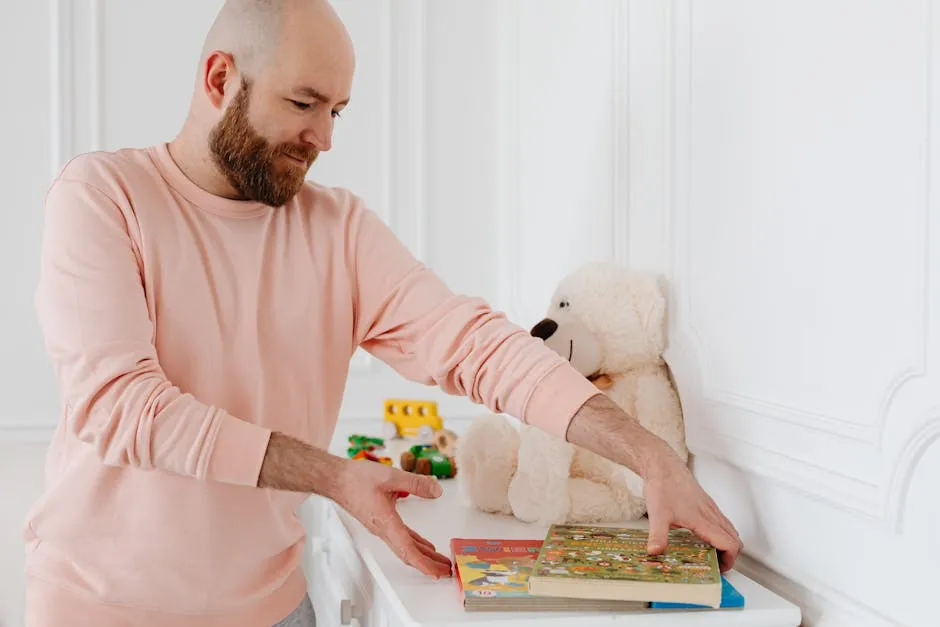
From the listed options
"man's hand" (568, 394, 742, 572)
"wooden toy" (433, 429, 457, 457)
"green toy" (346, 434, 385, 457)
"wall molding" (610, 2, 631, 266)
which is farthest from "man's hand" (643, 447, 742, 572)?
"green toy" (346, 434, 385, 457)

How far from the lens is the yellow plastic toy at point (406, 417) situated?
7.38 feet

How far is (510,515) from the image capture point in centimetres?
151

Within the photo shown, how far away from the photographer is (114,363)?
43.8 inches

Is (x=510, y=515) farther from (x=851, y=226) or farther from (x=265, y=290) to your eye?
(x=851, y=226)

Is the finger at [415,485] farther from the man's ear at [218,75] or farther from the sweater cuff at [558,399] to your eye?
the man's ear at [218,75]

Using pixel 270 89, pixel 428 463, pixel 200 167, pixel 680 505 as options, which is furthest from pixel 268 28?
pixel 428 463

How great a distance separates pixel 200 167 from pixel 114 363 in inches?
13.3

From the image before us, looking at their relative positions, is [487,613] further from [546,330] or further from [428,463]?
[428,463]

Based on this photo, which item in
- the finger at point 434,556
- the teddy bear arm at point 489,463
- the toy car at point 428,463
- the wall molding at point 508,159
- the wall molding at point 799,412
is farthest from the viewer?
the wall molding at point 508,159

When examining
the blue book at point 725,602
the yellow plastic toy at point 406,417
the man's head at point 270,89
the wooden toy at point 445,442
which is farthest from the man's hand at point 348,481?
the yellow plastic toy at point 406,417

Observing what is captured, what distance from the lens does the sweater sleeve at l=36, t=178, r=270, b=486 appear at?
1.09m

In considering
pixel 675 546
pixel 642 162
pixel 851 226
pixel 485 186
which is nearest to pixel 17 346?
pixel 485 186

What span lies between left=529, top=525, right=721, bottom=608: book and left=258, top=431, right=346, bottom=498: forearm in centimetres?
25

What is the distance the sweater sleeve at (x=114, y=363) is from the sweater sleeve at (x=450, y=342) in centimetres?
32
